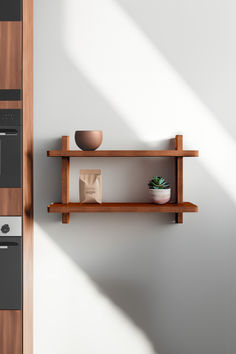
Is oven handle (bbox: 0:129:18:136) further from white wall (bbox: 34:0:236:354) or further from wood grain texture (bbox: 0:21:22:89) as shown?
white wall (bbox: 34:0:236:354)

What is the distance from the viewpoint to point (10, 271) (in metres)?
1.54

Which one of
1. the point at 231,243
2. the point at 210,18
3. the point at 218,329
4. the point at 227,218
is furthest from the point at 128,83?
the point at 218,329

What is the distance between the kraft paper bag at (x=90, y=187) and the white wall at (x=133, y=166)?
4.4 inches

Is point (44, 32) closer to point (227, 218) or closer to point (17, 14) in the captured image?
point (17, 14)

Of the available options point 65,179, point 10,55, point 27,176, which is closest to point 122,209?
point 65,179

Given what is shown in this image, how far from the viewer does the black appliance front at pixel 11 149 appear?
153 cm

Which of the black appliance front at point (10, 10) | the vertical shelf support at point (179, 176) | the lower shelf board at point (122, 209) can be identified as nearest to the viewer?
the black appliance front at point (10, 10)

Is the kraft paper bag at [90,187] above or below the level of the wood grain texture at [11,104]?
below

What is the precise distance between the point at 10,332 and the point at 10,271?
0.86 feet

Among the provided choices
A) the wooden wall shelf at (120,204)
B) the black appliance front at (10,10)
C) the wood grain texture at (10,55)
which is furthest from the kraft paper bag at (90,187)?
the black appliance front at (10,10)

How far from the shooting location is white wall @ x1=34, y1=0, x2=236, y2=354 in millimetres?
1809

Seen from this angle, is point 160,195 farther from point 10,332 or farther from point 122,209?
point 10,332

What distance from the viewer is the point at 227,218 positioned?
6.00ft

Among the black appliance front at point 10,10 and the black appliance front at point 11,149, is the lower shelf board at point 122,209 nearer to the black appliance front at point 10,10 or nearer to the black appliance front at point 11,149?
the black appliance front at point 11,149
